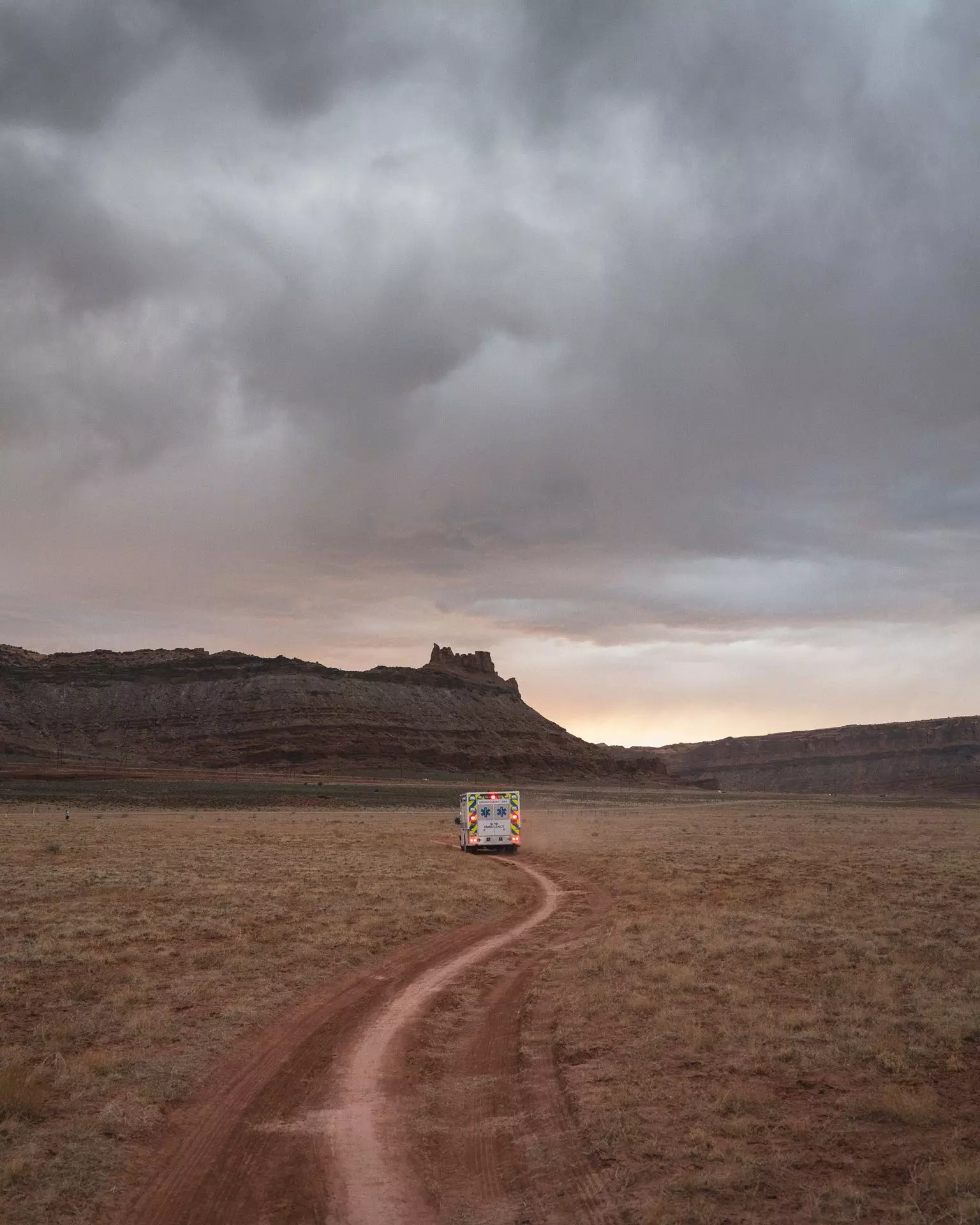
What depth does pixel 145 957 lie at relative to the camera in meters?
15.5

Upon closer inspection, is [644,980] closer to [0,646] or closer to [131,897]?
[131,897]

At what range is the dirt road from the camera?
6.97m

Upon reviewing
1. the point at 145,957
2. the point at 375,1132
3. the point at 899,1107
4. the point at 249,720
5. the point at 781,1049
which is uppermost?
the point at 249,720

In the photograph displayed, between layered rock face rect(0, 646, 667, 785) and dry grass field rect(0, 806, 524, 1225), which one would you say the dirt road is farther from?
layered rock face rect(0, 646, 667, 785)

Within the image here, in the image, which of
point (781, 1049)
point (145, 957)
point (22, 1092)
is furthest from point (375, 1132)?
point (145, 957)

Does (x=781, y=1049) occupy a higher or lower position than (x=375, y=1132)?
higher

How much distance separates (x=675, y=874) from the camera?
1099 inches

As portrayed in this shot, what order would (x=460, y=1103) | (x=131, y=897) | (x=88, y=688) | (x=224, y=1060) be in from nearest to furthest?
(x=460, y=1103) < (x=224, y=1060) < (x=131, y=897) < (x=88, y=688)

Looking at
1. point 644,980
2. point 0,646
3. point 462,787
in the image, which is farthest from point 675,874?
point 0,646

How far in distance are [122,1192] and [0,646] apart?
19886cm

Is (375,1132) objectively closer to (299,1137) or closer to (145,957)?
(299,1137)

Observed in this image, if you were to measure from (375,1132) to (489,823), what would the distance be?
3111 cm

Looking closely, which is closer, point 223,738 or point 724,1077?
point 724,1077

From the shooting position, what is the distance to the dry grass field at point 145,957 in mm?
8312
